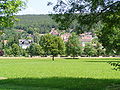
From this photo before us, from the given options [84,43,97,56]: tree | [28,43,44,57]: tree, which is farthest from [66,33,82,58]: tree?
[28,43,44,57]: tree

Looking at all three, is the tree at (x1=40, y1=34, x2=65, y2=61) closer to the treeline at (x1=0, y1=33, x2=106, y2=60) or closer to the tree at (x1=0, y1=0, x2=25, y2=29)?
the treeline at (x1=0, y1=33, x2=106, y2=60)

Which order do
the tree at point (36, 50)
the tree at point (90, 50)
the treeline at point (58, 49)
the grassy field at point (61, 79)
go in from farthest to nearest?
the tree at point (36, 50) < the tree at point (90, 50) < the treeline at point (58, 49) < the grassy field at point (61, 79)

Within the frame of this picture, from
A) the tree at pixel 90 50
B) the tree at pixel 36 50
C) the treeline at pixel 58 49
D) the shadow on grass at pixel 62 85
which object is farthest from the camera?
the tree at pixel 36 50

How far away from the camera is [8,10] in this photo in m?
20.5

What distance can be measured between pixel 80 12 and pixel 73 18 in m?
0.60

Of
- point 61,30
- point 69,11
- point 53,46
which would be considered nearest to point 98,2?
point 69,11

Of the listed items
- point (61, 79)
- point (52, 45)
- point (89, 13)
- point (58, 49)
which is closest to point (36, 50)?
point (58, 49)

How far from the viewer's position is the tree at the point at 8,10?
20.2 metres

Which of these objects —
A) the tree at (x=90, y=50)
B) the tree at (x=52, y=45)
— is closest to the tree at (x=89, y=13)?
the tree at (x=52, y=45)

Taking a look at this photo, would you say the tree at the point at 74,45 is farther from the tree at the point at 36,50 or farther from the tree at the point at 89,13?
the tree at the point at 89,13

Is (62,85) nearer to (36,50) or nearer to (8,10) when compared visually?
(8,10)

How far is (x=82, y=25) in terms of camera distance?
58.8 feet

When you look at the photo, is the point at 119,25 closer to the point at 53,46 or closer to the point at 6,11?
the point at 6,11

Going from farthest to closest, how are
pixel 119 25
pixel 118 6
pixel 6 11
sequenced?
pixel 6 11 < pixel 119 25 < pixel 118 6
